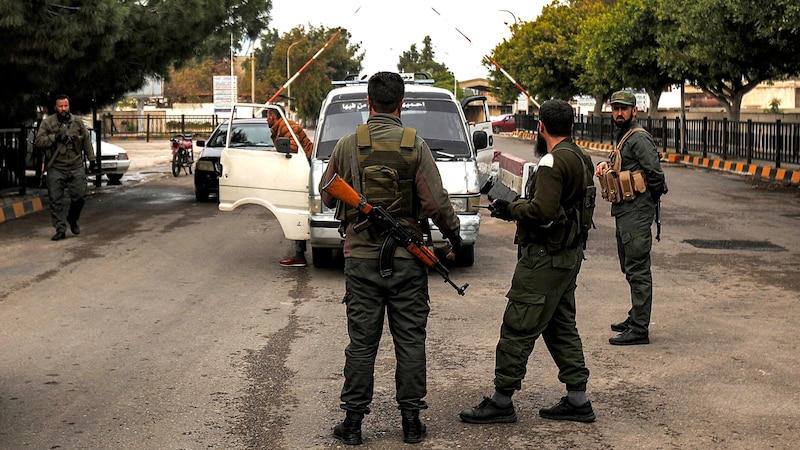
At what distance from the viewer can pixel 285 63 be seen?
89.8 metres

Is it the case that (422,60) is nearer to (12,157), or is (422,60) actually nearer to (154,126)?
(154,126)

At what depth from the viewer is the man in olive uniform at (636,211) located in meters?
8.02

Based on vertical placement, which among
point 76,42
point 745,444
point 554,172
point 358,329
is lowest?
point 745,444

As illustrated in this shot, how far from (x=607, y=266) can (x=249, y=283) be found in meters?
3.91

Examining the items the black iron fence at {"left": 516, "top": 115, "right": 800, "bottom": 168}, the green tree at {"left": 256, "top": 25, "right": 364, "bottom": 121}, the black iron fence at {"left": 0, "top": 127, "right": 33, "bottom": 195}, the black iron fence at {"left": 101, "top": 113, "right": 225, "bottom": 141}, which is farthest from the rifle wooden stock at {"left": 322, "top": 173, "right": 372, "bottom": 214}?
the green tree at {"left": 256, "top": 25, "right": 364, "bottom": 121}

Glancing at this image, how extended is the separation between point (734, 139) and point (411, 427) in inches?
1099

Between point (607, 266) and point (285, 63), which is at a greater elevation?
point (285, 63)

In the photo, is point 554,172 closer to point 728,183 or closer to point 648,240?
point 648,240

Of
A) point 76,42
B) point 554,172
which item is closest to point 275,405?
point 554,172

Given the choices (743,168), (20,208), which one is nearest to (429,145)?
(20,208)

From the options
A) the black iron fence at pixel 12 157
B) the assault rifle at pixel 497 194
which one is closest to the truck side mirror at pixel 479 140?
the assault rifle at pixel 497 194

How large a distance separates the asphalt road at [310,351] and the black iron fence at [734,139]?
1313cm

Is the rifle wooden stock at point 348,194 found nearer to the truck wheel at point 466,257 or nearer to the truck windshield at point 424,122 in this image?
the truck wheel at point 466,257

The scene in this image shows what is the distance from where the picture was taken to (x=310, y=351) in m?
7.89
